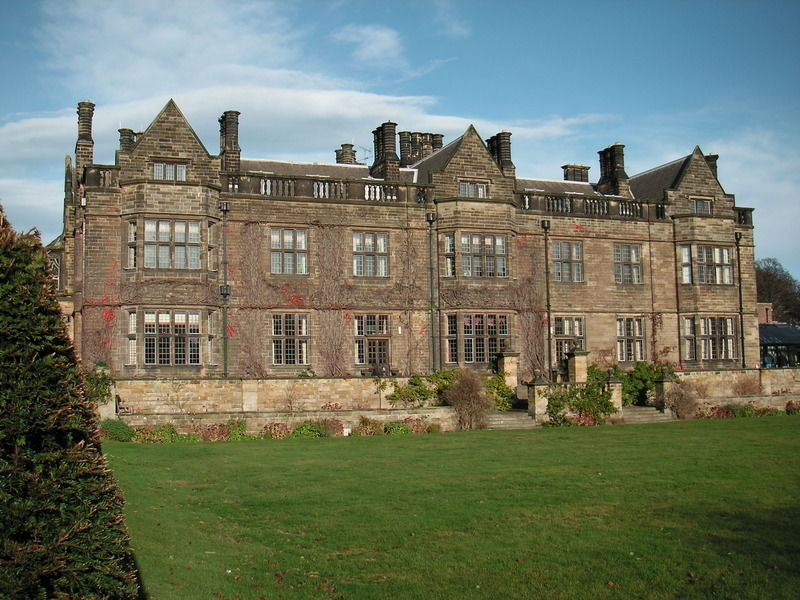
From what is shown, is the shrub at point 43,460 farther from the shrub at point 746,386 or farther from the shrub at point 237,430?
the shrub at point 746,386

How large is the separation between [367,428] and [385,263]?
28.7ft

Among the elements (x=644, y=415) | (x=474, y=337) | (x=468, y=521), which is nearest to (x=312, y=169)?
(x=474, y=337)

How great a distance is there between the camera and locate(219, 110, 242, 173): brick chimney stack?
31031 mm

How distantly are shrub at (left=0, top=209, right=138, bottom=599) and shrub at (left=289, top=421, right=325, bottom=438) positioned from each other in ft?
58.3

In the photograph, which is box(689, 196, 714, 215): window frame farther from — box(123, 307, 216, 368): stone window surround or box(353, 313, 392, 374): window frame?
box(123, 307, 216, 368): stone window surround

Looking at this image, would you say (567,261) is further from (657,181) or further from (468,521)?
(468,521)

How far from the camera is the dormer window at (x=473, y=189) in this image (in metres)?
33.1

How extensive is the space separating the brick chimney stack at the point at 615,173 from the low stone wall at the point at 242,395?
1590 centimetres

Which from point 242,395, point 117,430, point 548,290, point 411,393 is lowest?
point 117,430

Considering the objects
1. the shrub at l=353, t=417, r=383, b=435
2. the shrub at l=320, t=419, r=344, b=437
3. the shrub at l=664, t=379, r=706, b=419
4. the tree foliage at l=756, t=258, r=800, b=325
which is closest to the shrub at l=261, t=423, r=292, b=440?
the shrub at l=320, t=419, r=344, b=437

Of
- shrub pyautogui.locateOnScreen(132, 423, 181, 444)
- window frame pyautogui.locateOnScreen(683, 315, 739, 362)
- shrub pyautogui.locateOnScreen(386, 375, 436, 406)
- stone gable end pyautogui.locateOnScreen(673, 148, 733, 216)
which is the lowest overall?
shrub pyautogui.locateOnScreen(132, 423, 181, 444)

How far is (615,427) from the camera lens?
26547 millimetres

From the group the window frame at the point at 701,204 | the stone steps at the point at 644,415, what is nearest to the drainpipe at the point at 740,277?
the window frame at the point at 701,204

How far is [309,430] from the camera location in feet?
80.3
